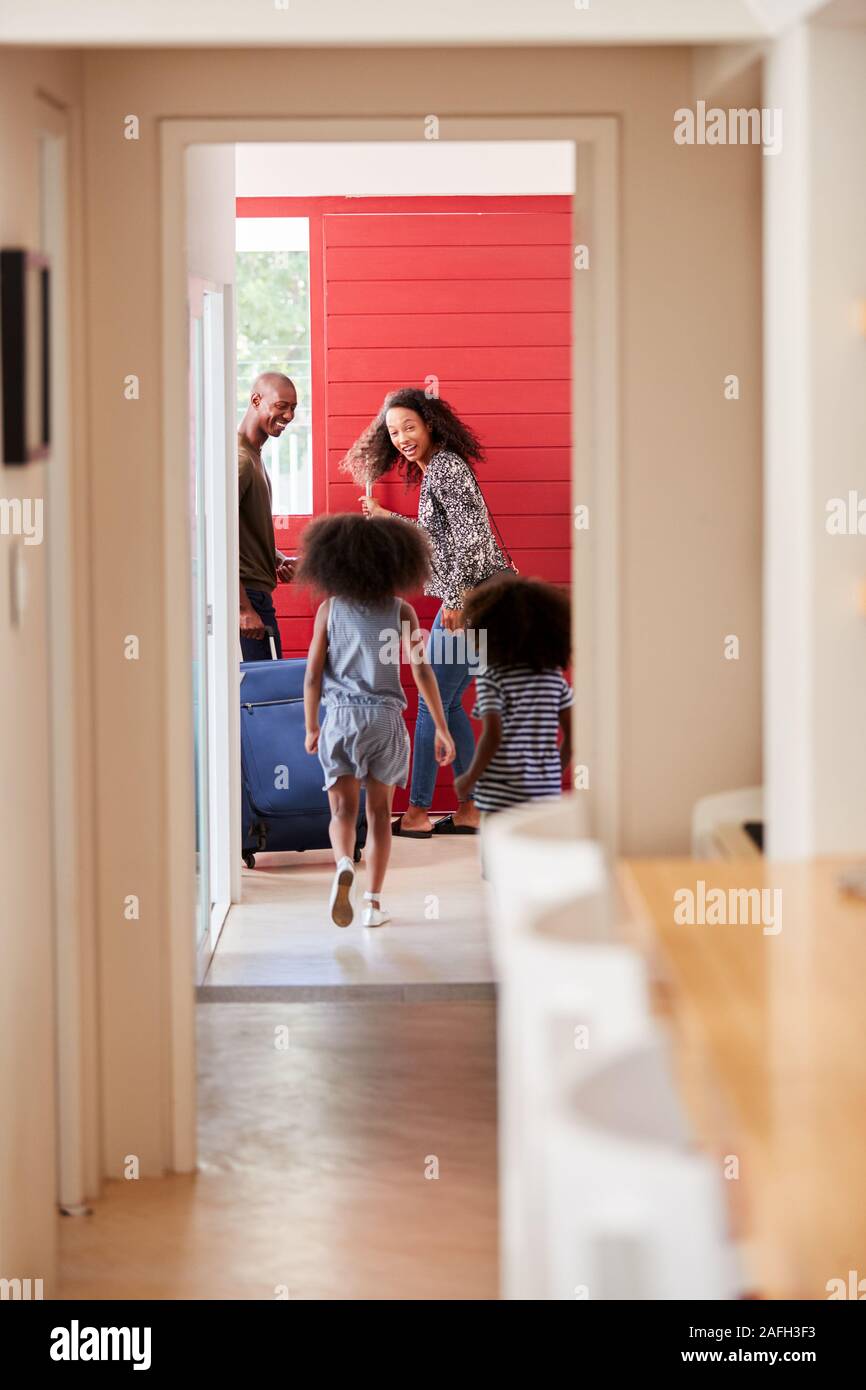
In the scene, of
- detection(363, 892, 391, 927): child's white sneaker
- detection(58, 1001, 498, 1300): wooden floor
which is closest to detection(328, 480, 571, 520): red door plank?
detection(363, 892, 391, 927): child's white sneaker

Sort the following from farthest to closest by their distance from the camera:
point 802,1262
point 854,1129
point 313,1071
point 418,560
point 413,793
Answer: point 413,793, point 418,560, point 313,1071, point 854,1129, point 802,1262

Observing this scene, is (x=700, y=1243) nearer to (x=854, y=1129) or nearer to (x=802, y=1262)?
(x=802, y=1262)

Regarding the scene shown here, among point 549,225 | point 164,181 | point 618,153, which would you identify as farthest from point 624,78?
point 549,225

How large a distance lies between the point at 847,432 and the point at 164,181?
155cm

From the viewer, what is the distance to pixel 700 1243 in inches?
43.1

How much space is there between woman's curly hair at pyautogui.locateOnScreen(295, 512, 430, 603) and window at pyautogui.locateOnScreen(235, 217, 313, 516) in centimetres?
200

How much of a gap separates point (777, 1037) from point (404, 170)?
4997 millimetres

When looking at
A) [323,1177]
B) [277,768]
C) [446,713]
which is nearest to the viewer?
[323,1177]

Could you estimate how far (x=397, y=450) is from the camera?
6738mm

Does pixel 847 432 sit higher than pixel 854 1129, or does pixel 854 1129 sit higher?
pixel 847 432

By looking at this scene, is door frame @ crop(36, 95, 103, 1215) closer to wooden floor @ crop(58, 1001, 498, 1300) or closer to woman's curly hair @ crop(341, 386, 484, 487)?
wooden floor @ crop(58, 1001, 498, 1300)

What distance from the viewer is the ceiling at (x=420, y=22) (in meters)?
3.12

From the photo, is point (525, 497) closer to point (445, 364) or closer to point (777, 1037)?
point (445, 364)

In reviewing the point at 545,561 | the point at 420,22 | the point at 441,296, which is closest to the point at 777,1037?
the point at 420,22
